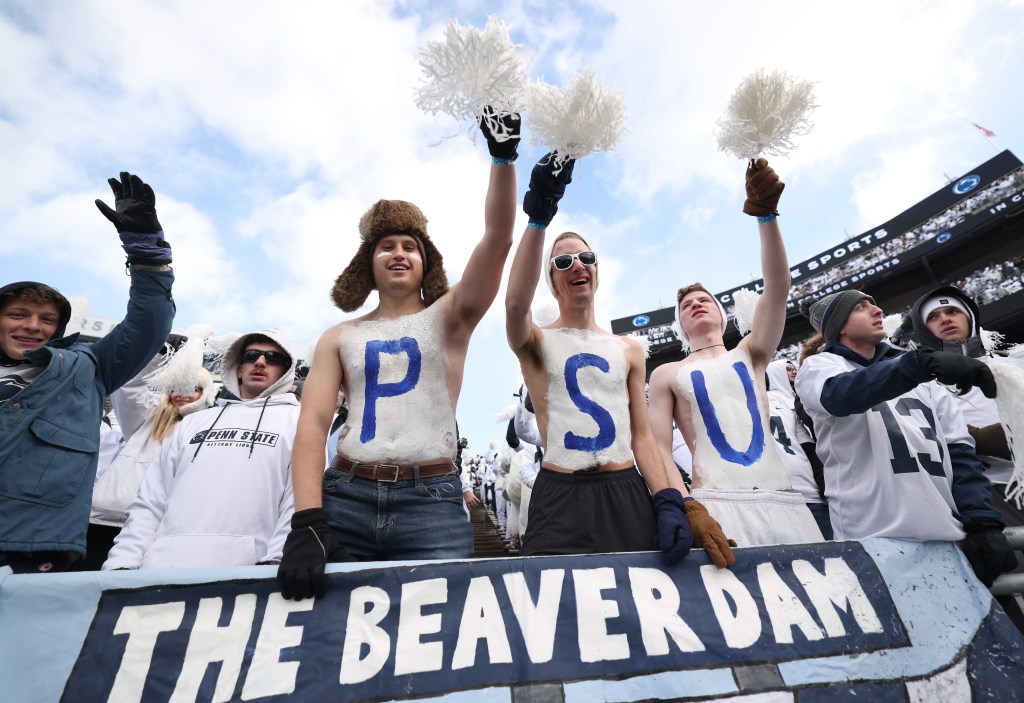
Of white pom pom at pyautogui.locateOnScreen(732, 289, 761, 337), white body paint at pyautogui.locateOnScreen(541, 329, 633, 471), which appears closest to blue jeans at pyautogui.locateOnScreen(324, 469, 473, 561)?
white body paint at pyautogui.locateOnScreen(541, 329, 633, 471)

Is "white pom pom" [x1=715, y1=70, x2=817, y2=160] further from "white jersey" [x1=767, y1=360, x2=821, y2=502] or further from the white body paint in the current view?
"white jersey" [x1=767, y1=360, x2=821, y2=502]

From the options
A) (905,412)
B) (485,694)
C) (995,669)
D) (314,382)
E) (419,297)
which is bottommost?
(995,669)

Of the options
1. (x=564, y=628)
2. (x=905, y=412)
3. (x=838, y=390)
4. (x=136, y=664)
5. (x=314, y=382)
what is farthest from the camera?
(x=905, y=412)

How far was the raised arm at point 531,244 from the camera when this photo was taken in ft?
6.79

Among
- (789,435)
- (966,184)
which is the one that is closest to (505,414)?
(789,435)

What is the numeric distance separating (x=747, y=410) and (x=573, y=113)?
185 centimetres

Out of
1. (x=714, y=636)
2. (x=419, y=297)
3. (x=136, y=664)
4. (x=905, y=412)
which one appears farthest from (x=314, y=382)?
(x=905, y=412)

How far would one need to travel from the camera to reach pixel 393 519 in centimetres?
191

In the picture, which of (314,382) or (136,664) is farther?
(314,382)

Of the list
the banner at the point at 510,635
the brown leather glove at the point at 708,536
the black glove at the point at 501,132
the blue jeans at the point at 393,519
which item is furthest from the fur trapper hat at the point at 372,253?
the brown leather glove at the point at 708,536

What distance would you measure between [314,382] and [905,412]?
9.51 ft

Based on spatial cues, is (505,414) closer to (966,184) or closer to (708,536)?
(708,536)

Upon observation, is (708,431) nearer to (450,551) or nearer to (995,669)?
(995,669)

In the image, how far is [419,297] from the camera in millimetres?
2516
